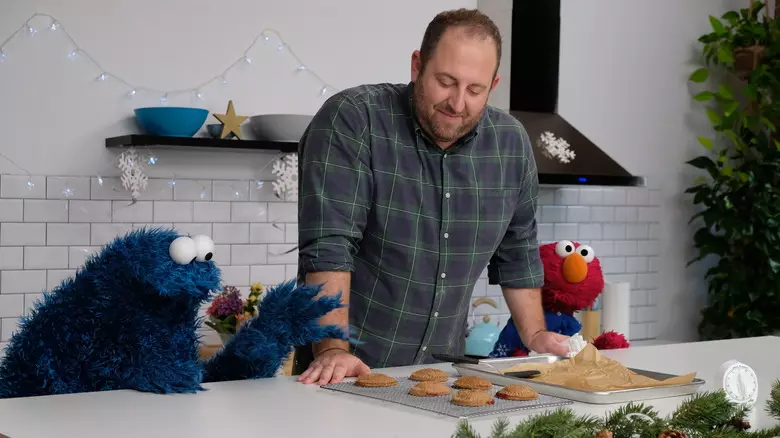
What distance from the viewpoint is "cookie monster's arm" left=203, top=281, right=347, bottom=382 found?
1812 mm

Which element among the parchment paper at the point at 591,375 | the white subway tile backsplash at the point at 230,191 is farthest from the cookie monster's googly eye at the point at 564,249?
the parchment paper at the point at 591,375

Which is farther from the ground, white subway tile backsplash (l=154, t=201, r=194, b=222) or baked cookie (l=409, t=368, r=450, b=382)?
white subway tile backsplash (l=154, t=201, r=194, b=222)

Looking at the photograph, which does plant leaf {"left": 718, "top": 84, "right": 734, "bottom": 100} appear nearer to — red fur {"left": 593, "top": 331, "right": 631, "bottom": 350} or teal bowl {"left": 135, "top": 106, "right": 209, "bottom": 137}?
red fur {"left": 593, "top": 331, "right": 631, "bottom": 350}

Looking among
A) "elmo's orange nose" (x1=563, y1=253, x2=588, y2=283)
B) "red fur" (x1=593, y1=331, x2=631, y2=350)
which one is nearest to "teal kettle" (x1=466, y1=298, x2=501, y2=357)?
"elmo's orange nose" (x1=563, y1=253, x2=588, y2=283)

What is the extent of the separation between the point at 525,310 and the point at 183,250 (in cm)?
124

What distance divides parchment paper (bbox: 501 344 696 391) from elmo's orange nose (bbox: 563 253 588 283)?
5.38 ft

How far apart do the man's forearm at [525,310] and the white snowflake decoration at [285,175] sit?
4.78 ft

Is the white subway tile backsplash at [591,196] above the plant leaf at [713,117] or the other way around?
the other way around

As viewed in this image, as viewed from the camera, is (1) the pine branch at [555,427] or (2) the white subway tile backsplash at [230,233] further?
(2) the white subway tile backsplash at [230,233]

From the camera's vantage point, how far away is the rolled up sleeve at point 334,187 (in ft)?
7.29

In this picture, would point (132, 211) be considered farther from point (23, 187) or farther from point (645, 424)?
point (645, 424)

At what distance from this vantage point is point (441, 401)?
1646mm

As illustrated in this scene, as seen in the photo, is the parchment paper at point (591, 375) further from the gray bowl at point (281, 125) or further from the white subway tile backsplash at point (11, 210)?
the white subway tile backsplash at point (11, 210)

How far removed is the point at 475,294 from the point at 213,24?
5.55ft
